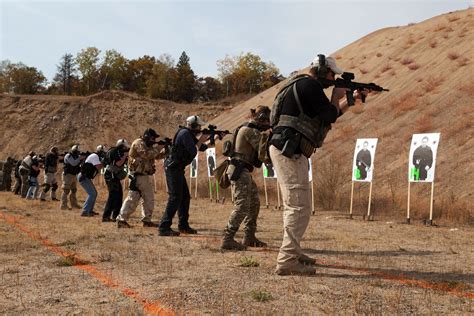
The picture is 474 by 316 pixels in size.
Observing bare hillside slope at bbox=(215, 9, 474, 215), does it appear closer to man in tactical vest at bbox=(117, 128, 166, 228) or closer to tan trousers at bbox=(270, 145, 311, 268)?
man in tactical vest at bbox=(117, 128, 166, 228)

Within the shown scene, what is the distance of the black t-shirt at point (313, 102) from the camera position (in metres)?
5.07

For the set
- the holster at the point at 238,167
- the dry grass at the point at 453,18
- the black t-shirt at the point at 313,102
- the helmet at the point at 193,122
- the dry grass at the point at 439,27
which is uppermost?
the dry grass at the point at 453,18

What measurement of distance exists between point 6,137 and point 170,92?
81.4ft

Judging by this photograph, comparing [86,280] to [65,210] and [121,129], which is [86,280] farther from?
[121,129]

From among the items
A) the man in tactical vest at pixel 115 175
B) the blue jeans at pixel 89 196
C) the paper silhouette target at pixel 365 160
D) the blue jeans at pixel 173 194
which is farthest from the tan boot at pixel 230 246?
the paper silhouette target at pixel 365 160

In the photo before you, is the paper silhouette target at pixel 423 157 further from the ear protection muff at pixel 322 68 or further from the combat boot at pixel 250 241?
the ear protection muff at pixel 322 68

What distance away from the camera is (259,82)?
257 ft

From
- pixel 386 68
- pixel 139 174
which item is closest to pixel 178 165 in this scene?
pixel 139 174

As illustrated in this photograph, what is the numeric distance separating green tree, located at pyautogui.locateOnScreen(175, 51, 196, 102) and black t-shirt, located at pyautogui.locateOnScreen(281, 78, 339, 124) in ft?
219

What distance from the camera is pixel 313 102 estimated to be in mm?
5082

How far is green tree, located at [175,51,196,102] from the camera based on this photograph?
7088cm

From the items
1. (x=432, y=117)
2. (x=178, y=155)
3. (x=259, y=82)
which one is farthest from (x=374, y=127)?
(x=259, y=82)

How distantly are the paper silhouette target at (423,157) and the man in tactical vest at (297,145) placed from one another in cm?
850

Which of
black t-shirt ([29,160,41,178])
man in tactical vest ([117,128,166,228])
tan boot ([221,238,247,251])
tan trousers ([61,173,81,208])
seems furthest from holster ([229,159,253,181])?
black t-shirt ([29,160,41,178])
